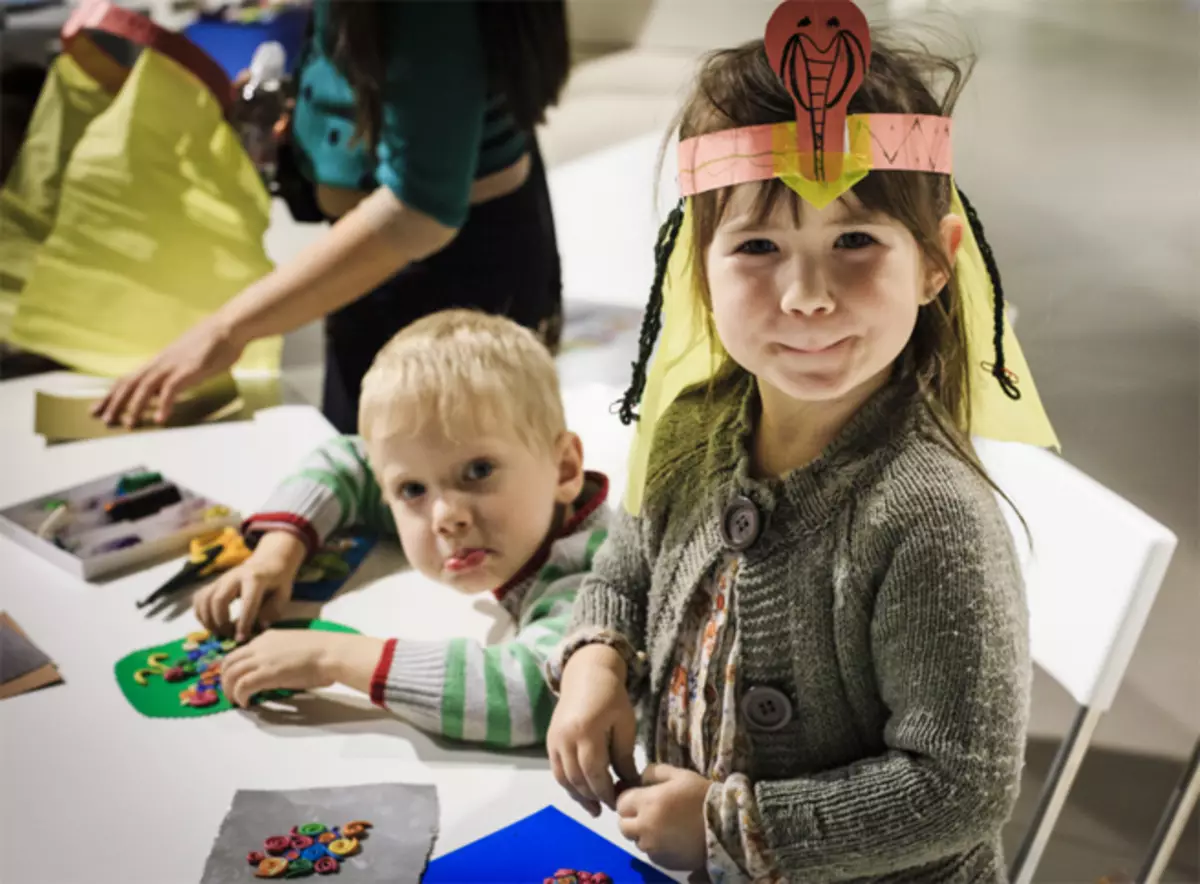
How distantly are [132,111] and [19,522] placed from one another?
564 millimetres

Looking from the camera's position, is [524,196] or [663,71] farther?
[524,196]

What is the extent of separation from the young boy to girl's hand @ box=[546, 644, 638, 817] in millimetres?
112

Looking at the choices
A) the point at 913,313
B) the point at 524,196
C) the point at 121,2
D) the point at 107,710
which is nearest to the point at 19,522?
the point at 107,710

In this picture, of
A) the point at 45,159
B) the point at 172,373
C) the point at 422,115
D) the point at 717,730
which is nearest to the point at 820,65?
the point at 717,730

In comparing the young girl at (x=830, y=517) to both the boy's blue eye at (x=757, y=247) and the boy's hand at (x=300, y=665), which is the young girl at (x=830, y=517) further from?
the boy's hand at (x=300, y=665)

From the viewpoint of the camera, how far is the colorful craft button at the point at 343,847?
2.16 feet

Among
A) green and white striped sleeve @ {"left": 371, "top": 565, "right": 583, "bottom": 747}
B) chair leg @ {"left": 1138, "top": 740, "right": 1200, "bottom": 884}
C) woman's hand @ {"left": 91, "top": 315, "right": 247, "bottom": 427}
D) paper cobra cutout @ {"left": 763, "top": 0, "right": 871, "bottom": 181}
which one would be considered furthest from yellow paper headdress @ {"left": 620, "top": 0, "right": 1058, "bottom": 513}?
woman's hand @ {"left": 91, "top": 315, "right": 247, "bottom": 427}

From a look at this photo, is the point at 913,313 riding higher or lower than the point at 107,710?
higher

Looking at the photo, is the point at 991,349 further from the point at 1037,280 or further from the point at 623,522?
the point at 623,522

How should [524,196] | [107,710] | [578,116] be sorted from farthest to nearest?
[524,196] < [578,116] < [107,710]

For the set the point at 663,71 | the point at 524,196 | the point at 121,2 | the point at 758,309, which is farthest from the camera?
the point at 121,2

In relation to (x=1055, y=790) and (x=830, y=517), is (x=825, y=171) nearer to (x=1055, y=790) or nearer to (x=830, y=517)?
(x=830, y=517)

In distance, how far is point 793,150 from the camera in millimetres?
504

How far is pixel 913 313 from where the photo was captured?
534mm
